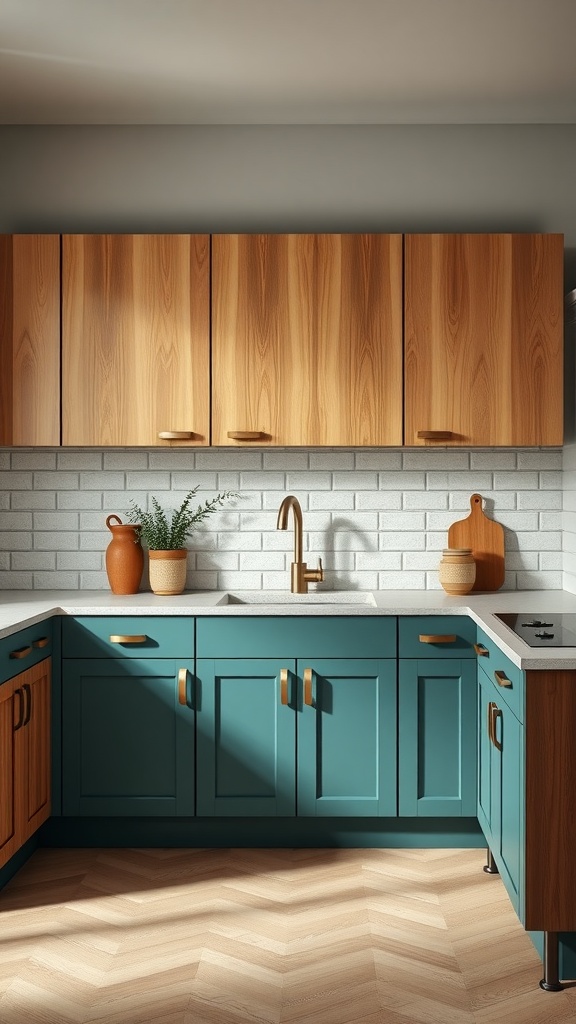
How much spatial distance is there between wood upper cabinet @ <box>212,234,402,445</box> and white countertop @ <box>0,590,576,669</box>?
0.66 metres

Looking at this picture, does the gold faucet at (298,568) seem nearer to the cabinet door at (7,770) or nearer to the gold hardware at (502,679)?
the gold hardware at (502,679)

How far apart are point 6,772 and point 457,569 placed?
182 cm

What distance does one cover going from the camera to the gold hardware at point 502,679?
2661mm

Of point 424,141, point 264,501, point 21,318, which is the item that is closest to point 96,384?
point 21,318

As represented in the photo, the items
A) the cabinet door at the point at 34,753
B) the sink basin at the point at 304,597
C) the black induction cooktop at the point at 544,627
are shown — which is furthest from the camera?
the sink basin at the point at 304,597

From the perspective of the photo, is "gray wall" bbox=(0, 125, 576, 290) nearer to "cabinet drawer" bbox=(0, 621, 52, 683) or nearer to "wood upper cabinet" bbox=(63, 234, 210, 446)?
"wood upper cabinet" bbox=(63, 234, 210, 446)

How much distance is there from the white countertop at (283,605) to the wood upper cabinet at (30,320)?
26.1 inches

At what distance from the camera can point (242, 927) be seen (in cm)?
281

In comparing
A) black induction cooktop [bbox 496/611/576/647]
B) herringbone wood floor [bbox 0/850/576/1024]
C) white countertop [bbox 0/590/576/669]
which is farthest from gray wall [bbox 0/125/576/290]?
herringbone wood floor [bbox 0/850/576/1024]

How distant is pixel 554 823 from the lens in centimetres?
244

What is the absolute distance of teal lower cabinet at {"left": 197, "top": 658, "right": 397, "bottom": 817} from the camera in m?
3.41

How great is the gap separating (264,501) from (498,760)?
1577 mm

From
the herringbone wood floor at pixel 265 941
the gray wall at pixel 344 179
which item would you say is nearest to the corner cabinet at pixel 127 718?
the herringbone wood floor at pixel 265 941

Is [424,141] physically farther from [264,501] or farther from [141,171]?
[264,501]
